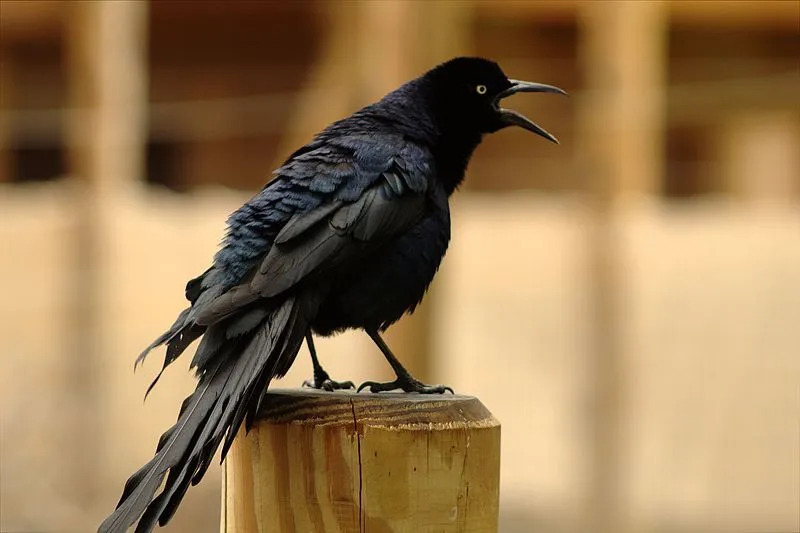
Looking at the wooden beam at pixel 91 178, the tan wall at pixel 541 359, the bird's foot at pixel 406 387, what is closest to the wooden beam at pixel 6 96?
the tan wall at pixel 541 359

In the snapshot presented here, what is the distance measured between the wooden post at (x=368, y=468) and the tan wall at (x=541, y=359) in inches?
185

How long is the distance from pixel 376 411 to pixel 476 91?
1.46m

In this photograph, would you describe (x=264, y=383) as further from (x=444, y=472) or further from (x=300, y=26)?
(x=300, y=26)

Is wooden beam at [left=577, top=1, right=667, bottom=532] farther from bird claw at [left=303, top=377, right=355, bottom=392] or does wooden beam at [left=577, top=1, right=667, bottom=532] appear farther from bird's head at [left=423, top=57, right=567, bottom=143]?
bird claw at [left=303, top=377, right=355, bottom=392]

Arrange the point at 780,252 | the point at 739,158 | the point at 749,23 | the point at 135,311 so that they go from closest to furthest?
the point at 780,252, the point at 135,311, the point at 749,23, the point at 739,158

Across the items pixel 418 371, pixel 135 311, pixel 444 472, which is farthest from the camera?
pixel 135 311

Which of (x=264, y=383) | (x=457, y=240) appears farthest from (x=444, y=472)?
(x=457, y=240)

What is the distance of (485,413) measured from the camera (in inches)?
105

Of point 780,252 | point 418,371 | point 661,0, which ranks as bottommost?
point 418,371

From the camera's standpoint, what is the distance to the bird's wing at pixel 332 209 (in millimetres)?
2764

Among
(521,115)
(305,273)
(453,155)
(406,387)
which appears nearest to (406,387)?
(406,387)

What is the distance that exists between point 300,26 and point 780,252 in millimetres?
6031

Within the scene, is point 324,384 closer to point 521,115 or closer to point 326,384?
point 326,384

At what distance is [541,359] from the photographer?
798 centimetres
